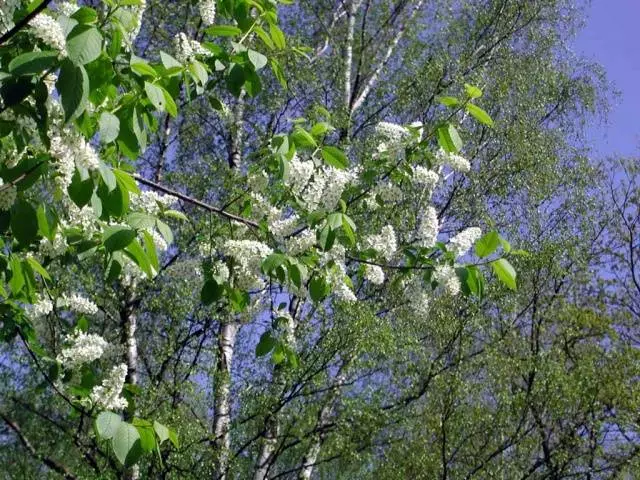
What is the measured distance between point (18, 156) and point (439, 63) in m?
10.8

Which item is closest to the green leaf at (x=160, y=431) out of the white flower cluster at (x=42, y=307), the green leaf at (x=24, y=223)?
the green leaf at (x=24, y=223)

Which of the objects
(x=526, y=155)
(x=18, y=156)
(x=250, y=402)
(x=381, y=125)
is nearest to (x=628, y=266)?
(x=526, y=155)

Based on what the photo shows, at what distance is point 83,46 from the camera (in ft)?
6.51

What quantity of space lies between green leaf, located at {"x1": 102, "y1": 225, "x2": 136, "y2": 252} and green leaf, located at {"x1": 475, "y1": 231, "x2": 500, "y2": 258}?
1171 millimetres

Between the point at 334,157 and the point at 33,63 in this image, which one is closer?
the point at 33,63

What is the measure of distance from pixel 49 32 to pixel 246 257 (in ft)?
5.40

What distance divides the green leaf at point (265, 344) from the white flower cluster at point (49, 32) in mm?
1665

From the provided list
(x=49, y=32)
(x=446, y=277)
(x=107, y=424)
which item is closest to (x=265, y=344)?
(x=446, y=277)

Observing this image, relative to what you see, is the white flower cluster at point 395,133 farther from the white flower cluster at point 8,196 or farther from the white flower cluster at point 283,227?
the white flower cluster at point 8,196

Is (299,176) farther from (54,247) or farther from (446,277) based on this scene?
(54,247)

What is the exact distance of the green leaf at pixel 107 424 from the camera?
2.37 m

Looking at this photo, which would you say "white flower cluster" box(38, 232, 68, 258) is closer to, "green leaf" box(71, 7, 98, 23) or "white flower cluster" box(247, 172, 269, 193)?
"white flower cluster" box(247, 172, 269, 193)

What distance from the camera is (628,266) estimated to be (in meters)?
16.4

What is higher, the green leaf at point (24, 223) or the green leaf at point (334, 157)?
the green leaf at point (334, 157)
